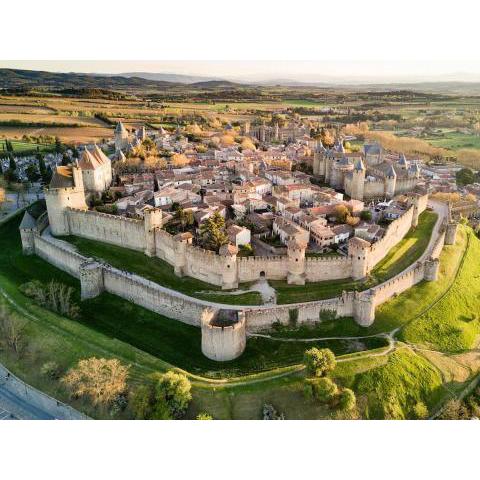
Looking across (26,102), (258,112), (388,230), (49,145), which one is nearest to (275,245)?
(388,230)

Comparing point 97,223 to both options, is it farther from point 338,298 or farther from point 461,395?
point 461,395

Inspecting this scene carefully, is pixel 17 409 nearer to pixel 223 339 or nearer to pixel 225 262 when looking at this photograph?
pixel 223 339

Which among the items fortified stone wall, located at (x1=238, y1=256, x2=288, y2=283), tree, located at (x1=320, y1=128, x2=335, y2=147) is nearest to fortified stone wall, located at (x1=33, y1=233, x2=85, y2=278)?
fortified stone wall, located at (x1=238, y1=256, x2=288, y2=283)

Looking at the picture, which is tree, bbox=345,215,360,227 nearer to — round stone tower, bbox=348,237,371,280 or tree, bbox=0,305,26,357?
round stone tower, bbox=348,237,371,280

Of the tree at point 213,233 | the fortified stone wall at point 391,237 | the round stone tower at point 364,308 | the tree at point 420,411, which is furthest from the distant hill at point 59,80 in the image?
the tree at point 420,411

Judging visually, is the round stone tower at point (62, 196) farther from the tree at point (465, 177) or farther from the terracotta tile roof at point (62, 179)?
the tree at point (465, 177)
